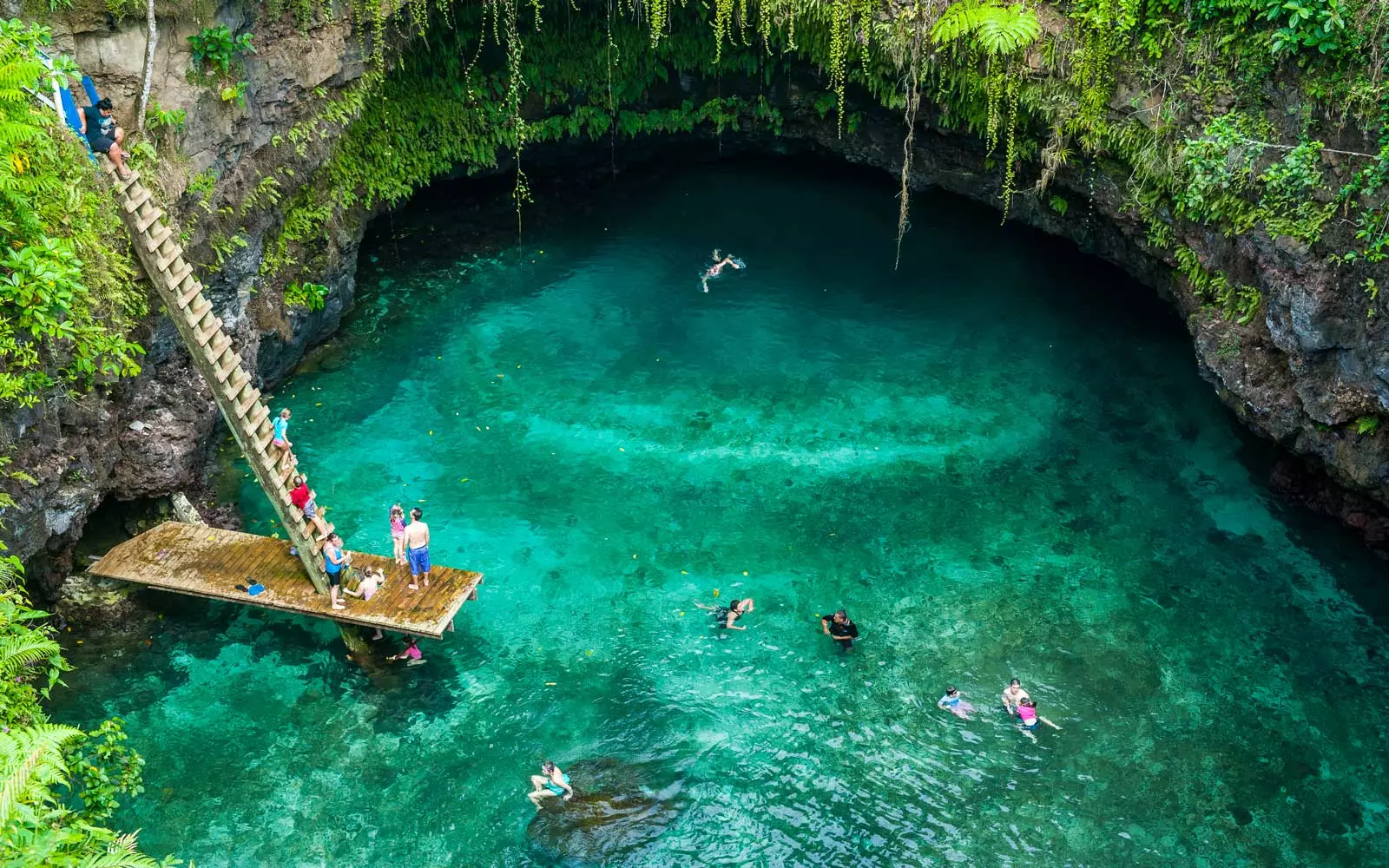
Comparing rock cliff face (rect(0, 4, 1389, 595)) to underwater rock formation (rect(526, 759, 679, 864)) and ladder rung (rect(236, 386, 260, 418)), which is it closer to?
ladder rung (rect(236, 386, 260, 418))

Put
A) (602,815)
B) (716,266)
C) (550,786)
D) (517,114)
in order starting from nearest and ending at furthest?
(602,815) → (550,786) → (716,266) → (517,114)

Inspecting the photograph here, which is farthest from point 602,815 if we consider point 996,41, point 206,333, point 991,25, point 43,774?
point 991,25

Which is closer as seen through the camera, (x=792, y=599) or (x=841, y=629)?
(x=841, y=629)

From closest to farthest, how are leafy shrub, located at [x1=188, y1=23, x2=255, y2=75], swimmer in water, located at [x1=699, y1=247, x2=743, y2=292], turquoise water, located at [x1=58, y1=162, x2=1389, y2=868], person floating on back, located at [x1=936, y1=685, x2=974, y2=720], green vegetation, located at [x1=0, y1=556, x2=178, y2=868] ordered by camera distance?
green vegetation, located at [x1=0, y1=556, x2=178, y2=868] < turquoise water, located at [x1=58, y1=162, x2=1389, y2=868] < person floating on back, located at [x1=936, y1=685, x2=974, y2=720] < leafy shrub, located at [x1=188, y1=23, x2=255, y2=75] < swimmer in water, located at [x1=699, y1=247, x2=743, y2=292]

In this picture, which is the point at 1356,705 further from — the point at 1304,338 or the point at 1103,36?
the point at 1103,36

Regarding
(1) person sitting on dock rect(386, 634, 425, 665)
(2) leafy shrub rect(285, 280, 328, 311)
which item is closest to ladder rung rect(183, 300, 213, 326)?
(1) person sitting on dock rect(386, 634, 425, 665)

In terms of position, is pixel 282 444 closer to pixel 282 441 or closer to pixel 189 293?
pixel 282 441

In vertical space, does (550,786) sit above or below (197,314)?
below
